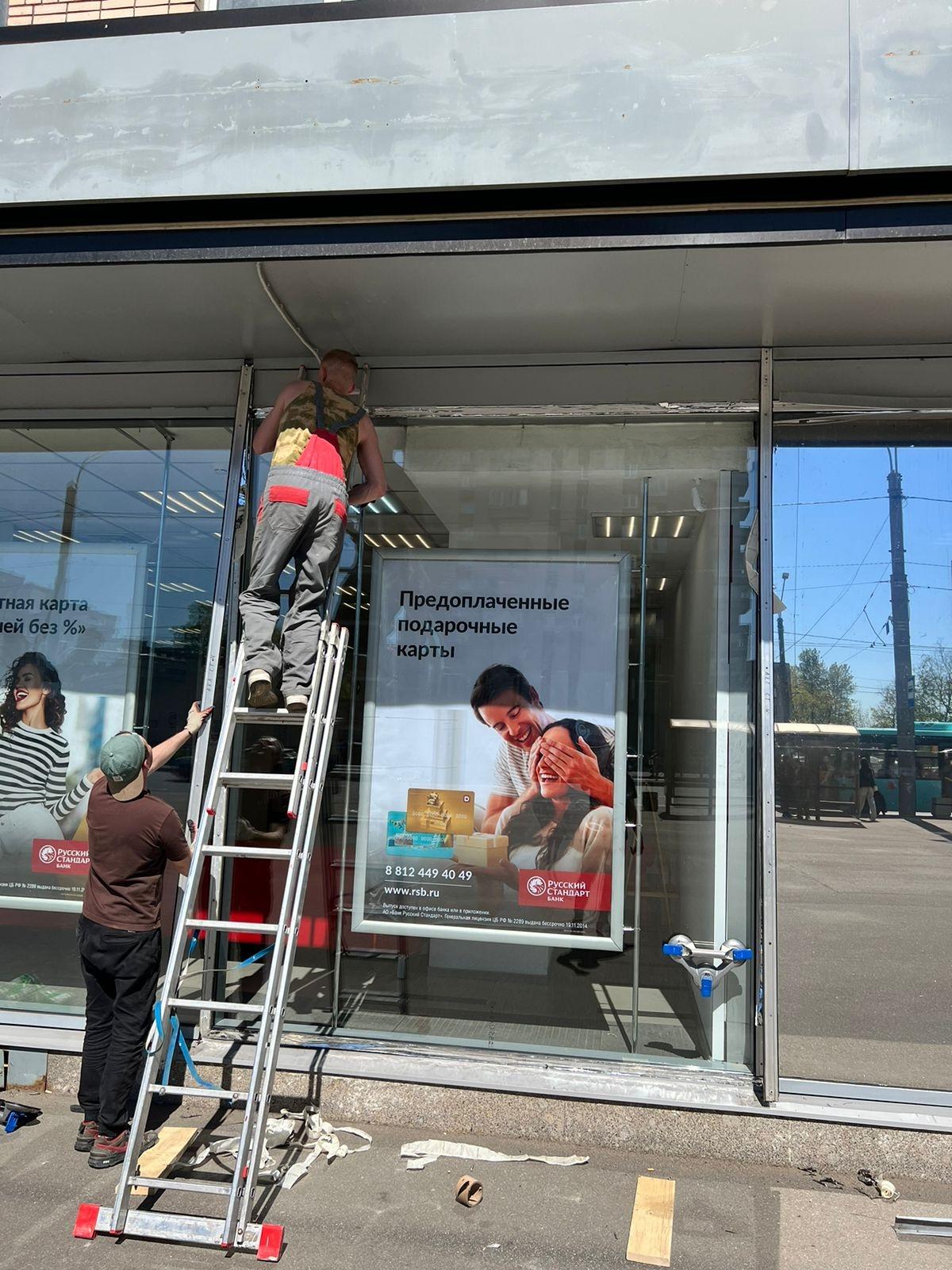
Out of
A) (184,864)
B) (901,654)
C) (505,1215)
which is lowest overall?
(505,1215)

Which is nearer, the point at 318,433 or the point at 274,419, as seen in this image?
the point at 318,433

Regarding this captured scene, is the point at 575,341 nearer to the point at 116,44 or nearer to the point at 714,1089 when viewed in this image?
the point at 116,44

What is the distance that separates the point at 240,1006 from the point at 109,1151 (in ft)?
3.56

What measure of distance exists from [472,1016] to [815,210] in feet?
13.2

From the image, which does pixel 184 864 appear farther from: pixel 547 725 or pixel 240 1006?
pixel 547 725

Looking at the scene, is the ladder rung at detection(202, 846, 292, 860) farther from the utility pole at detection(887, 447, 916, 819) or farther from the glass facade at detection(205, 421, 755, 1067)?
the utility pole at detection(887, 447, 916, 819)

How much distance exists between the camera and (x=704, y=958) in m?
4.72

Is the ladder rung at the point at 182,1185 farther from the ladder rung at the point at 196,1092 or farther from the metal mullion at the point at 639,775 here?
the metal mullion at the point at 639,775

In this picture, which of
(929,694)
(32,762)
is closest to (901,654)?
(929,694)

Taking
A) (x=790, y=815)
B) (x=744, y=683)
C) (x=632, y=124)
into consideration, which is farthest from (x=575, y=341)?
(x=790, y=815)

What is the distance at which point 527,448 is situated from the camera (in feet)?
16.9

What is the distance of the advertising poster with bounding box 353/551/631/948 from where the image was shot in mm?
4887

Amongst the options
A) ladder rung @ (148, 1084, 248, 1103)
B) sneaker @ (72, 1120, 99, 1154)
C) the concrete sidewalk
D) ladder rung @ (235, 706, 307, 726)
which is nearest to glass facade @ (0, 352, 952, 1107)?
the concrete sidewalk

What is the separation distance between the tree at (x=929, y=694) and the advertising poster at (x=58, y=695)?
13.1 feet
